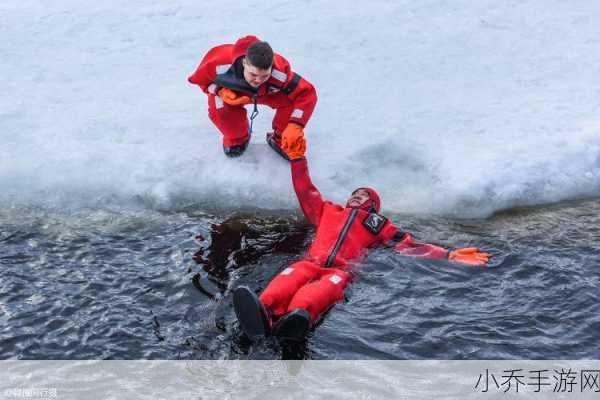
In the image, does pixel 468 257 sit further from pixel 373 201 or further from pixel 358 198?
pixel 358 198

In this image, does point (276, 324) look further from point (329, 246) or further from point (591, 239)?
point (591, 239)

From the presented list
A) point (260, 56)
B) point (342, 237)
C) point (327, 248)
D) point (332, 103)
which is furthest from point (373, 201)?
point (332, 103)

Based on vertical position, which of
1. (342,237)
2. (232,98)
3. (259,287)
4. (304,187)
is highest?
(232,98)

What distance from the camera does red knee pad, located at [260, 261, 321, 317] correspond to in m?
6.30

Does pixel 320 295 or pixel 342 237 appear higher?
pixel 342 237

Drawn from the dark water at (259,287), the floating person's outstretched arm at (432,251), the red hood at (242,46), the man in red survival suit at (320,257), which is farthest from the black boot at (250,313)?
the red hood at (242,46)

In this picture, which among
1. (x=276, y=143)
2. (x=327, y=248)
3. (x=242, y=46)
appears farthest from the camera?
(x=276, y=143)

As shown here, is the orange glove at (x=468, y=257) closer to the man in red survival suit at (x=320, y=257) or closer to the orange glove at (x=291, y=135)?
the man in red survival suit at (x=320, y=257)

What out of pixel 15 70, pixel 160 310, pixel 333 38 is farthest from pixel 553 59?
pixel 15 70

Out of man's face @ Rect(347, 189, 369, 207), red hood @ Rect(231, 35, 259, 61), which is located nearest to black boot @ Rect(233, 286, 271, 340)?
man's face @ Rect(347, 189, 369, 207)

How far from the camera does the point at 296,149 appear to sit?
7898 mm

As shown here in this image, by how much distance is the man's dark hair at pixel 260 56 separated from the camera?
7.11 meters

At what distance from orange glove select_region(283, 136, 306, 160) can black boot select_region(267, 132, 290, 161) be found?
65 cm

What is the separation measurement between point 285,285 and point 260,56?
7.32 feet
